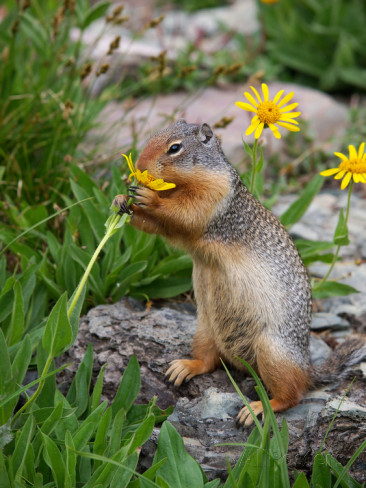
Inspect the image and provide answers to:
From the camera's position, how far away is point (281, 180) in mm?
6984

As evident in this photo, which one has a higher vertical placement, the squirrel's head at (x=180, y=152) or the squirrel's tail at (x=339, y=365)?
the squirrel's head at (x=180, y=152)

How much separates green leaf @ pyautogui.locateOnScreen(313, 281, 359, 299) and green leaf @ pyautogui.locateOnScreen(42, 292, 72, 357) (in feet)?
8.02

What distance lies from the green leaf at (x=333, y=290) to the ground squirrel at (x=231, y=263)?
95 cm

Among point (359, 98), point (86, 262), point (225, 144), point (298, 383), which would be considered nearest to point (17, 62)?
point (225, 144)

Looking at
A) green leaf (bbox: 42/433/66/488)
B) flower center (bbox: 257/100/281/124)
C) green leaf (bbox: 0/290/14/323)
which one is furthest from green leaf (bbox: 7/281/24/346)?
flower center (bbox: 257/100/281/124)

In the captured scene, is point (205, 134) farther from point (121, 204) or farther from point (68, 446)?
point (68, 446)

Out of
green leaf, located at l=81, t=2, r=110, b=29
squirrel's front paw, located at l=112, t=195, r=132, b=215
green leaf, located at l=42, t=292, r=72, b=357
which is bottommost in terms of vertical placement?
green leaf, located at l=42, t=292, r=72, b=357

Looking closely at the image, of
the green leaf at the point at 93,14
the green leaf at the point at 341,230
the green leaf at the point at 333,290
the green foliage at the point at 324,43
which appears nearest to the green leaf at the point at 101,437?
the green leaf at the point at 341,230

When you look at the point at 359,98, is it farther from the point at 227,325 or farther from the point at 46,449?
the point at 46,449

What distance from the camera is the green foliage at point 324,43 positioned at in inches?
346

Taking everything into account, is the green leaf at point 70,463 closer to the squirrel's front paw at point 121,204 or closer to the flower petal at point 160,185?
the squirrel's front paw at point 121,204

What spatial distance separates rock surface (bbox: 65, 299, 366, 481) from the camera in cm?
344

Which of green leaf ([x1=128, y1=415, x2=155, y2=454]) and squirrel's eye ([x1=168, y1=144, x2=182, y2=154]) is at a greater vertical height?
squirrel's eye ([x1=168, y1=144, x2=182, y2=154])

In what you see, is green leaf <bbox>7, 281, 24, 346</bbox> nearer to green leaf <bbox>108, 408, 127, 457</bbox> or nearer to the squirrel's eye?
green leaf <bbox>108, 408, 127, 457</bbox>
